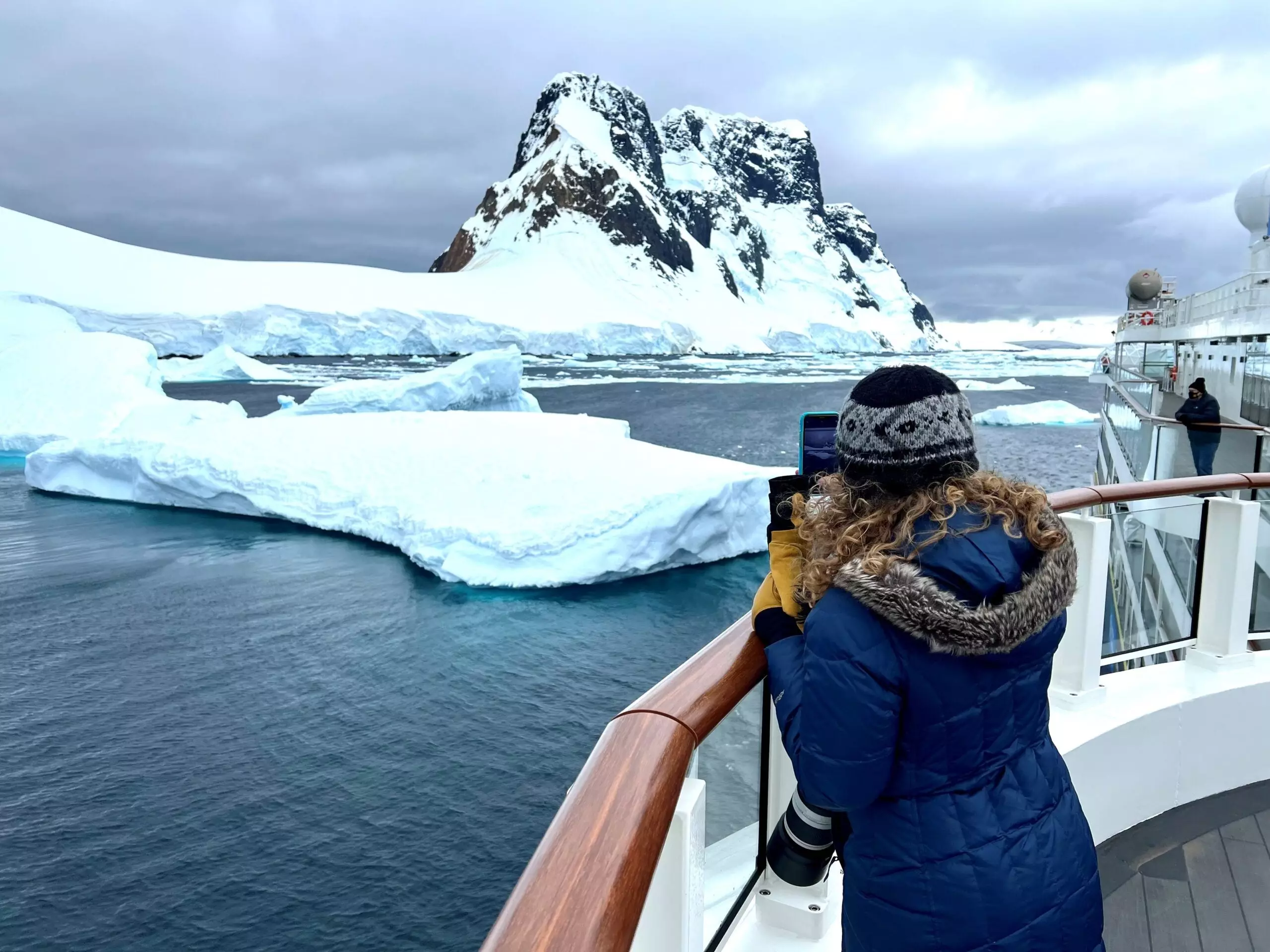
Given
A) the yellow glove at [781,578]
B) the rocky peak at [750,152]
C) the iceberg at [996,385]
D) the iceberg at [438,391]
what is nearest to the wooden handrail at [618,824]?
the yellow glove at [781,578]

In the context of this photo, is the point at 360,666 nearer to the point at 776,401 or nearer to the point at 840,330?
the point at 776,401

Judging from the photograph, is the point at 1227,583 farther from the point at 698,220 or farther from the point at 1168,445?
the point at 698,220

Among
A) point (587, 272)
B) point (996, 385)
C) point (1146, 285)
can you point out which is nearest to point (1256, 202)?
point (1146, 285)

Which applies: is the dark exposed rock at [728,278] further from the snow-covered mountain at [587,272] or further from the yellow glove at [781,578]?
the yellow glove at [781,578]

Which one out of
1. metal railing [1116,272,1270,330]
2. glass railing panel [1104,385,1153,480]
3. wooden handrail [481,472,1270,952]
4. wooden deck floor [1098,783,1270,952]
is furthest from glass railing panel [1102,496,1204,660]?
metal railing [1116,272,1270,330]

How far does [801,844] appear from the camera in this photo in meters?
1.17

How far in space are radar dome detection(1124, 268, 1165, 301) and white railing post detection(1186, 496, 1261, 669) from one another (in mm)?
25313

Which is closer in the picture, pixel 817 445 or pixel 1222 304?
pixel 817 445

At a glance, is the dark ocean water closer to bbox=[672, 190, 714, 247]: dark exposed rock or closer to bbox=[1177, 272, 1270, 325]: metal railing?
bbox=[1177, 272, 1270, 325]: metal railing

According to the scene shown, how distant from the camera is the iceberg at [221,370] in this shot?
40.1m

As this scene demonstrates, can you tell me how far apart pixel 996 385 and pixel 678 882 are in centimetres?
5315

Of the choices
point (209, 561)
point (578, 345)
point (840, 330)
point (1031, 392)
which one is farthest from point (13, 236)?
point (840, 330)

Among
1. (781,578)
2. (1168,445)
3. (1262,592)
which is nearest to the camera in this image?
(781,578)

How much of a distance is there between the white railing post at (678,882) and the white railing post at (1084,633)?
1.39 metres
